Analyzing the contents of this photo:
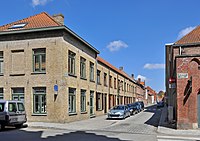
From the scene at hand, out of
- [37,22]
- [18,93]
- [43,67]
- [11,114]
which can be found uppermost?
[37,22]

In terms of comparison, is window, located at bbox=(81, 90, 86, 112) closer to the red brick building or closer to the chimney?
the chimney

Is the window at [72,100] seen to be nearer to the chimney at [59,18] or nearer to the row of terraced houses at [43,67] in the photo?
the row of terraced houses at [43,67]

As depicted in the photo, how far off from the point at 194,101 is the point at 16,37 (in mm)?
14715

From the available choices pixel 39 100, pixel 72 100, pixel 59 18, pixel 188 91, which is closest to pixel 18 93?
pixel 39 100

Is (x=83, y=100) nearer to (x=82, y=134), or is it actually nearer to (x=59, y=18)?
(x=59, y=18)

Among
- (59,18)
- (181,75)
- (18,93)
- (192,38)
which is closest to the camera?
(181,75)

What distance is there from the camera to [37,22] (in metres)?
22.6

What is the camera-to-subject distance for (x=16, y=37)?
21953 millimetres

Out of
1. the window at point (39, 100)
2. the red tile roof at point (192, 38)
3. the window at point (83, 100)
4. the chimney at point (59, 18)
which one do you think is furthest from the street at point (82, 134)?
the chimney at point (59, 18)

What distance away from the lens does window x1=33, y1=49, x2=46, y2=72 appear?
21.3 m

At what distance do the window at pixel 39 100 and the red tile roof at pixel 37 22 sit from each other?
515cm

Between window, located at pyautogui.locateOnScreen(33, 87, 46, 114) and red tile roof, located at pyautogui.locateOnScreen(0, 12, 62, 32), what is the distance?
515 centimetres

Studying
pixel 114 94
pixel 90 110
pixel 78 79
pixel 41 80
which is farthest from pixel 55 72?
pixel 114 94

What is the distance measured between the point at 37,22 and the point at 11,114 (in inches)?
367
